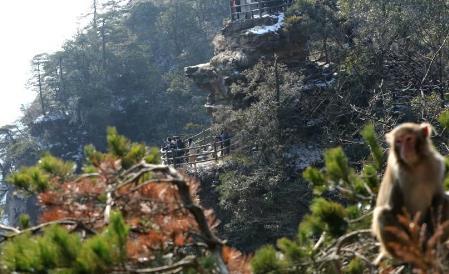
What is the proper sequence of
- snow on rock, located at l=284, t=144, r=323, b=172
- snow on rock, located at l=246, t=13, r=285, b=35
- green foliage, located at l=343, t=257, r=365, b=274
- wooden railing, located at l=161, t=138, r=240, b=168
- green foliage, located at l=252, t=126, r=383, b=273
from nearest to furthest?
green foliage, located at l=252, t=126, r=383, b=273 < green foliage, located at l=343, t=257, r=365, b=274 < snow on rock, located at l=284, t=144, r=323, b=172 < wooden railing, located at l=161, t=138, r=240, b=168 < snow on rock, located at l=246, t=13, r=285, b=35

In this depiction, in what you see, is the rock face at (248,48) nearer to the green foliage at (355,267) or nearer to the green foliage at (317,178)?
the green foliage at (317,178)

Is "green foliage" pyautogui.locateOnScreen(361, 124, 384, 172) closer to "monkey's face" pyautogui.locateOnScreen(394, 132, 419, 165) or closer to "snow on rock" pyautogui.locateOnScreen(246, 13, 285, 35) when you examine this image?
"monkey's face" pyautogui.locateOnScreen(394, 132, 419, 165)

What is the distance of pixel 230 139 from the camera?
60.1 feet

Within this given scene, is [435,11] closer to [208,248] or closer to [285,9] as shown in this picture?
[285,9]

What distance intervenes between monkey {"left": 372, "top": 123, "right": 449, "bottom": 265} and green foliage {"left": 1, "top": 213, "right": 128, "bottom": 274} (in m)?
1.41

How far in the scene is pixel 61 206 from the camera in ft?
10.6

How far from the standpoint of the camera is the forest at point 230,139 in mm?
3080

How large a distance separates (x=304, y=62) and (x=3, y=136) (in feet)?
70.2

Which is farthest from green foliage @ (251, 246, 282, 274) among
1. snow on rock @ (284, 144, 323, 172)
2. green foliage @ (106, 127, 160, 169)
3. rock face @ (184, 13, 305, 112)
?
rock face @ (184, 13, 305, 112)

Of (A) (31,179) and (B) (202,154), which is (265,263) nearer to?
(A) (31,179)

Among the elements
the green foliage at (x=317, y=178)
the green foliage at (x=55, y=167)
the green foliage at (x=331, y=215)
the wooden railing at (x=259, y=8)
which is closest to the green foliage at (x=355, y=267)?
the green foliage at (x=331, y=215)

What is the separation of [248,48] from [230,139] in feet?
11.3

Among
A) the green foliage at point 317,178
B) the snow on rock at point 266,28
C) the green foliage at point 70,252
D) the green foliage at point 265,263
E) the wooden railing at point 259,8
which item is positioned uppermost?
the wooden railing at point 259,8

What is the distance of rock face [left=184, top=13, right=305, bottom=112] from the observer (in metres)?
19.5
